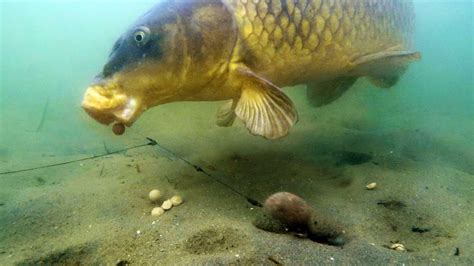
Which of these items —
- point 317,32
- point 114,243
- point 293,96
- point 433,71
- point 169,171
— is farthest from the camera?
point 433,71

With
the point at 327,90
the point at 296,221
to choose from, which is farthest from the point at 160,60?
the point at 327,90

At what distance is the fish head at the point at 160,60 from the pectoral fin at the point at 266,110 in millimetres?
410

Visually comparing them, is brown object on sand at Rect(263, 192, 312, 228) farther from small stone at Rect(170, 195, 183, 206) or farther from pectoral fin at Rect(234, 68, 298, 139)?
small stone at Rect(170, 195, 183, 206)

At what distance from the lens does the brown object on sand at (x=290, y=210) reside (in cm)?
286

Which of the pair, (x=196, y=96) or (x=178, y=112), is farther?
(x=178, y=112)

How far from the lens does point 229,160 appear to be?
4773 mm

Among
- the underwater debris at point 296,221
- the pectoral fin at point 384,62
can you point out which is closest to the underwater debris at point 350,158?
the pectoral fin at point 384,62

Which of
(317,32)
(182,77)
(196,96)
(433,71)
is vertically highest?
(317,32)

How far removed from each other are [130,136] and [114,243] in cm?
442

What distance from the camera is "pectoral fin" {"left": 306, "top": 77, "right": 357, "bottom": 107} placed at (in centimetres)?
619

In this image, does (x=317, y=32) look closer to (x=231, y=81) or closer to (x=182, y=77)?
(x=231, y=81)

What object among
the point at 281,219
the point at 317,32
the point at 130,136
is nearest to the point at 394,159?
the point at 317,32

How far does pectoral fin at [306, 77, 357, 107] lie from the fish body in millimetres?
1524

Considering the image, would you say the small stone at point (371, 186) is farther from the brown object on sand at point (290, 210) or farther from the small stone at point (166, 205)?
the small stone at point (166, 205)
